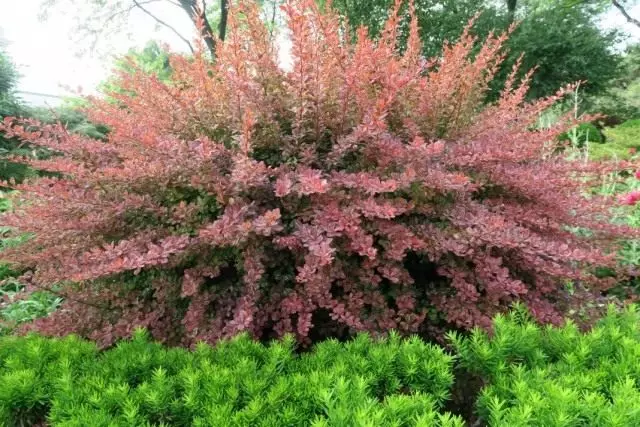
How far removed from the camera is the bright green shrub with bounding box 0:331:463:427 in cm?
116

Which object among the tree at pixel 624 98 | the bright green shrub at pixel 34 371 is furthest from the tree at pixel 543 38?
the bright green shrub at pixel 34 371

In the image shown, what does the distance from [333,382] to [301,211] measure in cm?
79

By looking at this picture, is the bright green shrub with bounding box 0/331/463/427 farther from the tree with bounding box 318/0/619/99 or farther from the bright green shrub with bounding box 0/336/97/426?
the tree with bounding box 318/0/619/99

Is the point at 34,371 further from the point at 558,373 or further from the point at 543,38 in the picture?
the point at 543,38

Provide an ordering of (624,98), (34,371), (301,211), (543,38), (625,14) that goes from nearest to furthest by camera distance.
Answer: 1. (34,371)
2. (301,211)
3. (543,38)
4. (625,14)
5. (624,98)

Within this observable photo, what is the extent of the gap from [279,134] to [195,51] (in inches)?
22.4

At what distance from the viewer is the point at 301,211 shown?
6.29 feet

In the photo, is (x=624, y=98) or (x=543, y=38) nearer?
(x=543, y=38)

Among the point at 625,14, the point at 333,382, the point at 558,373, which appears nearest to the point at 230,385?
the point at 333,382

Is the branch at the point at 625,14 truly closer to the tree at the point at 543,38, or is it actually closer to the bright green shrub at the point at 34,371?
the tree at the point at 543,38

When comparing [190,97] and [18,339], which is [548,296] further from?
[18,339]

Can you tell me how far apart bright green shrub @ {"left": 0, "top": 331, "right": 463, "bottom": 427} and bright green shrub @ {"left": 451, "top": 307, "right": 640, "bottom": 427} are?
123 millimetres

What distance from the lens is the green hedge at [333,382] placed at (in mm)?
1142

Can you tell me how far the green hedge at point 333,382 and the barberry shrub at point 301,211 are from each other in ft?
0.80
